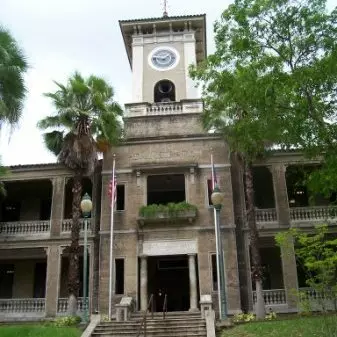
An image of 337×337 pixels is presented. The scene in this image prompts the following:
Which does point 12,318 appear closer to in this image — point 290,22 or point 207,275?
point 207,275

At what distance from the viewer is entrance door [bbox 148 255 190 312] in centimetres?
2750

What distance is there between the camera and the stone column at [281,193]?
25.2 metres

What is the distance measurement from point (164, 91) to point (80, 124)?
801cm

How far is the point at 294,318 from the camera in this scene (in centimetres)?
1872

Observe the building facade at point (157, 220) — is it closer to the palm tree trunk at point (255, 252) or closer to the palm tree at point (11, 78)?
the palm tree trunk at point (255, 252)

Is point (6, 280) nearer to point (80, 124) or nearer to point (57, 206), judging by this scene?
point (57, 206)

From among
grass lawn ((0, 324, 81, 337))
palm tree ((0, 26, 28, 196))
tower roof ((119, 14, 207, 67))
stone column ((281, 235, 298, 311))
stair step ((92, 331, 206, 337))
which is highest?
tower roof ((119, 14, 207, 67))

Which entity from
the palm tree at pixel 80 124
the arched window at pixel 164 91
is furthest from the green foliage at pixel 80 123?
the arched window at pixel 164 91

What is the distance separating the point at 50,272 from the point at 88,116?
26.5 feet

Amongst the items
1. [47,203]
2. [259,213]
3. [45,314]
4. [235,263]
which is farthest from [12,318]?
[259,213]

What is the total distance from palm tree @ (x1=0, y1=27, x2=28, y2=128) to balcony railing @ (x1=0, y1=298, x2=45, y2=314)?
10445 millimetres

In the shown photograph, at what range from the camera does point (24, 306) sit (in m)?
25.5

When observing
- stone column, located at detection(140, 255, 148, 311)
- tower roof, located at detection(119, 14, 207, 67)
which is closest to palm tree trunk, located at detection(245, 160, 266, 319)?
stone column, located at detection(140, 255, 148, 311)

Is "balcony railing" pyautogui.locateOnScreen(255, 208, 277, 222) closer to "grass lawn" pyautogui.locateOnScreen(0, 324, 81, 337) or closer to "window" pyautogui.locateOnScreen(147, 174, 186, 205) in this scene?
"window" pyautogui.locateOnScreen(147, 174, 186, 205)
